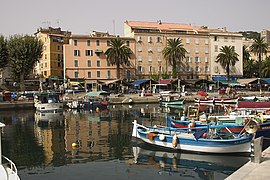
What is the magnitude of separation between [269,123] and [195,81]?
2287 inches

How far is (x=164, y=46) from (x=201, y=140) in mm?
66190

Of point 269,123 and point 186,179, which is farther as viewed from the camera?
point 269,123

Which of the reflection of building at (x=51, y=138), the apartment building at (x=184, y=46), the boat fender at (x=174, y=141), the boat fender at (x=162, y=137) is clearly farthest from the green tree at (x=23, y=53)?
the boat fender at (x=174, y=141)

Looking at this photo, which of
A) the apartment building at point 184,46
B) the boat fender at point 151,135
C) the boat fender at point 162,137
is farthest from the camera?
the apartment building at point 184,46

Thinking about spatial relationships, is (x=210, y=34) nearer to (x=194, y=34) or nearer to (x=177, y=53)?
(x=194, y=34)

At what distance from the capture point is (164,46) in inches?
3403

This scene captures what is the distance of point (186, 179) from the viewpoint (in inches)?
702

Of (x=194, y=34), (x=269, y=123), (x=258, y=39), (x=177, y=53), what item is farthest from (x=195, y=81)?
(x=269, y=123)

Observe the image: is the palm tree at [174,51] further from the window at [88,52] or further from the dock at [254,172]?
the dock at [254,172]

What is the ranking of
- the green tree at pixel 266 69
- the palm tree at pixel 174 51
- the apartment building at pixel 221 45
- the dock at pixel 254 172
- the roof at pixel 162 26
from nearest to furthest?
the dock at pixel 254 172 < the palm tree at pixel 174 51 < the roof at pixel 162 26 < the apartment building at pixel 221 45 < the green tree at pixel 266 69

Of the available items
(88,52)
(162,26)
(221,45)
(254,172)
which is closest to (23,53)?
(88,52)

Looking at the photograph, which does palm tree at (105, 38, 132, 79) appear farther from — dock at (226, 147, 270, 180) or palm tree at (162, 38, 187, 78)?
dock at (226, 147, 270, 180)

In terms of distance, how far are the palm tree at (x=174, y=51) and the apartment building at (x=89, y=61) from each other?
955 centimetres

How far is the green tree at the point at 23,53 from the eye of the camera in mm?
67438
